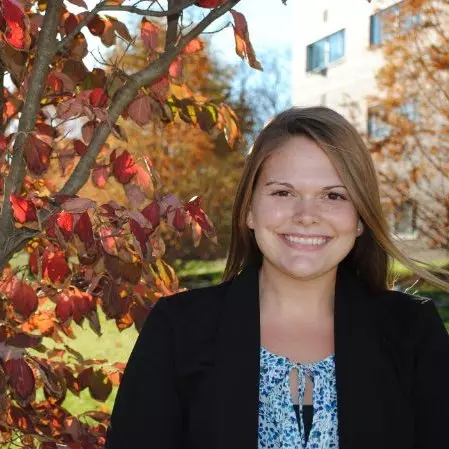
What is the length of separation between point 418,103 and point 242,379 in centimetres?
946

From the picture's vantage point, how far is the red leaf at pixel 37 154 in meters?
2.46

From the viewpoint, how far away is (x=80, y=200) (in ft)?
7.43

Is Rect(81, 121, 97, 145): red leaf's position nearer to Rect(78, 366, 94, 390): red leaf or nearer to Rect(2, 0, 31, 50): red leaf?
Rect(2, 0, 31, 50): red leaf

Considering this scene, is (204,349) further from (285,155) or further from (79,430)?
(79,430)

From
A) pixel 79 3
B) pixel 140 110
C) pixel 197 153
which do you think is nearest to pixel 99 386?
pixel 140 110

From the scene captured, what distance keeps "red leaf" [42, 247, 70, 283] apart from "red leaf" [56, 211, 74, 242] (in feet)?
1.41

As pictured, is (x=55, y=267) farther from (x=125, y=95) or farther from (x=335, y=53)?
(x=335, y=53)

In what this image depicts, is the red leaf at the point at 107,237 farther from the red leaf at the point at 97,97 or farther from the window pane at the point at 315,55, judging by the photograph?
the window pane at the point at 315,55

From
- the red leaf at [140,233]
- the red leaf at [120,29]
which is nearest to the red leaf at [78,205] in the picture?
the red leaf at [140,233]

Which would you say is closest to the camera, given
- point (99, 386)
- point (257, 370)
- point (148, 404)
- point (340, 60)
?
point (148, 404)

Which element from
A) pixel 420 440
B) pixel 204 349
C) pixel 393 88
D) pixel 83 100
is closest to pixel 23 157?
pixel 83 100

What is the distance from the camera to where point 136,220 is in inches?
89.7

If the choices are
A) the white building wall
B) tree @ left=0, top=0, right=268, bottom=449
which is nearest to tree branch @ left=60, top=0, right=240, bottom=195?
tree @ left=0, top=0, right=268, bottom=449

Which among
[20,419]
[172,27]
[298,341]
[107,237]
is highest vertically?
[172,27]
